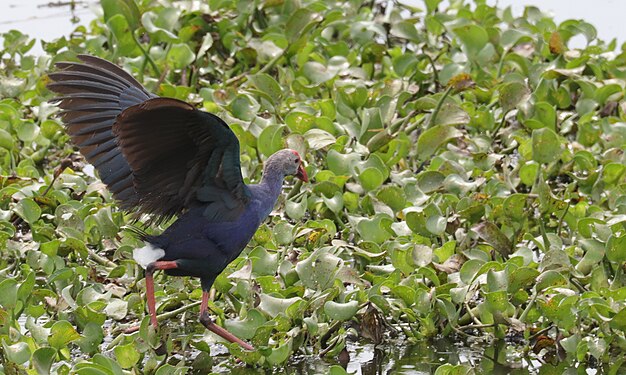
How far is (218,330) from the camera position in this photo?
14.4 feet

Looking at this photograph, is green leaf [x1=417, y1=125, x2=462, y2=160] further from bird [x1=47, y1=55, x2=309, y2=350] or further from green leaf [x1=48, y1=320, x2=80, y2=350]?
green leaf [x1=48, y1=320, x2=80, y2=350]

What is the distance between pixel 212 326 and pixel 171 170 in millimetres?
561

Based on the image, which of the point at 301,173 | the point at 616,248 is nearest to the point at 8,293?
the point at 301,173

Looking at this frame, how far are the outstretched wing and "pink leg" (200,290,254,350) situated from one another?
30 cm

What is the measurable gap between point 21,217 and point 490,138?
8.07 ft

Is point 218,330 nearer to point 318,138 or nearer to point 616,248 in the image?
point 616,248

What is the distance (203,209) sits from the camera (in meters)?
4.55

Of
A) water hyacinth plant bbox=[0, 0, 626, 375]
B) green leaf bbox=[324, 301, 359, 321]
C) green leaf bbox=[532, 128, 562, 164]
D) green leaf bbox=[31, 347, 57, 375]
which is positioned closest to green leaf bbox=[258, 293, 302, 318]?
water hyacinth plant bbox=[0, 0, 626, 375]

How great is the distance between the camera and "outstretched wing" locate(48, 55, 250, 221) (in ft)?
13.5

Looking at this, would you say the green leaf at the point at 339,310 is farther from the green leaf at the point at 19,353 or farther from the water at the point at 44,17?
the water at the point at 44,17

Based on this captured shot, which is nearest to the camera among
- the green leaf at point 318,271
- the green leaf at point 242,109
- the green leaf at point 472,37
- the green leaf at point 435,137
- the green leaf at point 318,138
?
the green leaf at point 318,271

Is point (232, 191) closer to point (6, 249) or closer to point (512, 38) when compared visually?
point (6, 249)

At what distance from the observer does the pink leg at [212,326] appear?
14.1 ft

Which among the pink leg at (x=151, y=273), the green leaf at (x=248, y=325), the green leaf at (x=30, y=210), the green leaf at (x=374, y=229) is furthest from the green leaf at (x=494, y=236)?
the green leaf at (x=30, y=210)
